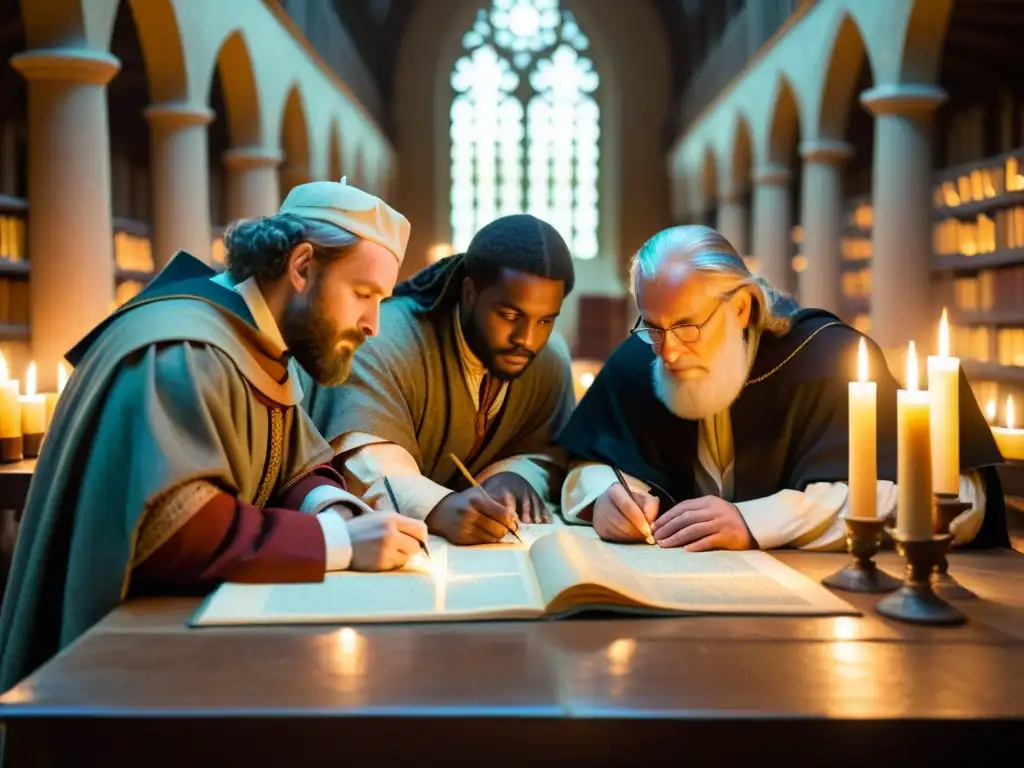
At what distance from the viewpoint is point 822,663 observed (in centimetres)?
182

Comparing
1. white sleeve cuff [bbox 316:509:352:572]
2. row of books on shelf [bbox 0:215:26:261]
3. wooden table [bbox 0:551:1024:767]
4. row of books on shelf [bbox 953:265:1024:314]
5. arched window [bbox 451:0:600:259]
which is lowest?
wooden table [bbox 0:551:1024:767]

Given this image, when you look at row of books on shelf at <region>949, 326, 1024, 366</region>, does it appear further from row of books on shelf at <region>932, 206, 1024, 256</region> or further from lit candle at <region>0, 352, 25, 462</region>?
lit candle at <region>0, 352, 25, 462</region>

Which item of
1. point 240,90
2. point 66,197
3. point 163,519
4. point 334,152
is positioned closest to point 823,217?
point 240,90

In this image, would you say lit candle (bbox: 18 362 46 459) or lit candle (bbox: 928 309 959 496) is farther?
lit candle (bbox: 18 362 46 459)

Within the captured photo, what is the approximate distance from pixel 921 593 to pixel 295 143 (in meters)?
15.5

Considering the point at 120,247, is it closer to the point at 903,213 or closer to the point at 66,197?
the point at 66,197

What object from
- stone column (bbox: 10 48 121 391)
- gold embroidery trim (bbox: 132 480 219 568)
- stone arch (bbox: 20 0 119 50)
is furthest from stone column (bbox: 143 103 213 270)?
gold embroidery trim (bbox: 132 480 219 568)

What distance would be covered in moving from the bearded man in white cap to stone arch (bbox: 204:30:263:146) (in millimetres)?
10296

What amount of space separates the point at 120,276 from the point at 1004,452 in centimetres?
968

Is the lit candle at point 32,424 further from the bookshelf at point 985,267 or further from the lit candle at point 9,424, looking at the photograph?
the bookshelf at point 985,267

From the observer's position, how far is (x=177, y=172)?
34.3 ft

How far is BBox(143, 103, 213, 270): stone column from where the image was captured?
34.2ft

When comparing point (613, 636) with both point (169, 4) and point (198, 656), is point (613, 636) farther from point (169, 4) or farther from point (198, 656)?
point (169, 4)

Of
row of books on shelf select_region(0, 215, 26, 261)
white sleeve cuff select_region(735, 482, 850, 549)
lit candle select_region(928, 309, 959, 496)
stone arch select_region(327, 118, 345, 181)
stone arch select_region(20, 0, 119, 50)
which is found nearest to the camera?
lit candle select_region(928, 309, 959, 496)
